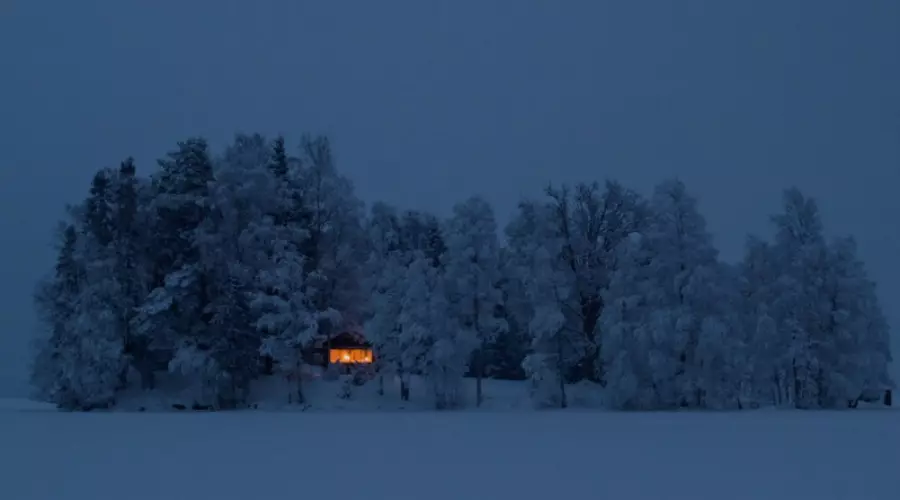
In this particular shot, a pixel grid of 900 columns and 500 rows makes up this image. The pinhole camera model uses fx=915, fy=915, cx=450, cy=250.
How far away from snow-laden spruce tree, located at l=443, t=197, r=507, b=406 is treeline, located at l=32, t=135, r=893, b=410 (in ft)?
0.35

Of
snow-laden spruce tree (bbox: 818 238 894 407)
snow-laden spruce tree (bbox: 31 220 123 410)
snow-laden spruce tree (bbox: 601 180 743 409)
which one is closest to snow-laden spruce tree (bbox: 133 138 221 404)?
snow-laden spruce tree (bbox: 31 220 123 410)

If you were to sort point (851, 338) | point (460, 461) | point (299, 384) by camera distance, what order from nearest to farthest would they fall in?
point (460, 461) → point (851, 338) → point (299, 384)

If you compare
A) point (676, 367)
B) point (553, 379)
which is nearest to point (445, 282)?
point (553, 379)

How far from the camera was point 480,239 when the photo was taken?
52844 mm

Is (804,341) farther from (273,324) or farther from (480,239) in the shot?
(273,324)

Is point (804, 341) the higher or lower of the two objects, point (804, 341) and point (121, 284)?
the lower

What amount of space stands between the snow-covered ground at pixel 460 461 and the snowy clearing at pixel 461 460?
0.11 feet

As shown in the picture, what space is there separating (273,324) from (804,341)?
93.0 ft

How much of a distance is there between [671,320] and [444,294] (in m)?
12.6

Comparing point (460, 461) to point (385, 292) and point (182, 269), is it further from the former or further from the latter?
point (182, 269)

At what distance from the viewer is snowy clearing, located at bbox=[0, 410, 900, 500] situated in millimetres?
15039

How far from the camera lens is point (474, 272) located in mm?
52188

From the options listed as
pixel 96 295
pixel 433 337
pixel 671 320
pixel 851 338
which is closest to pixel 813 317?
pixel 851 338

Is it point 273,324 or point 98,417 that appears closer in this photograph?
point 98,417
